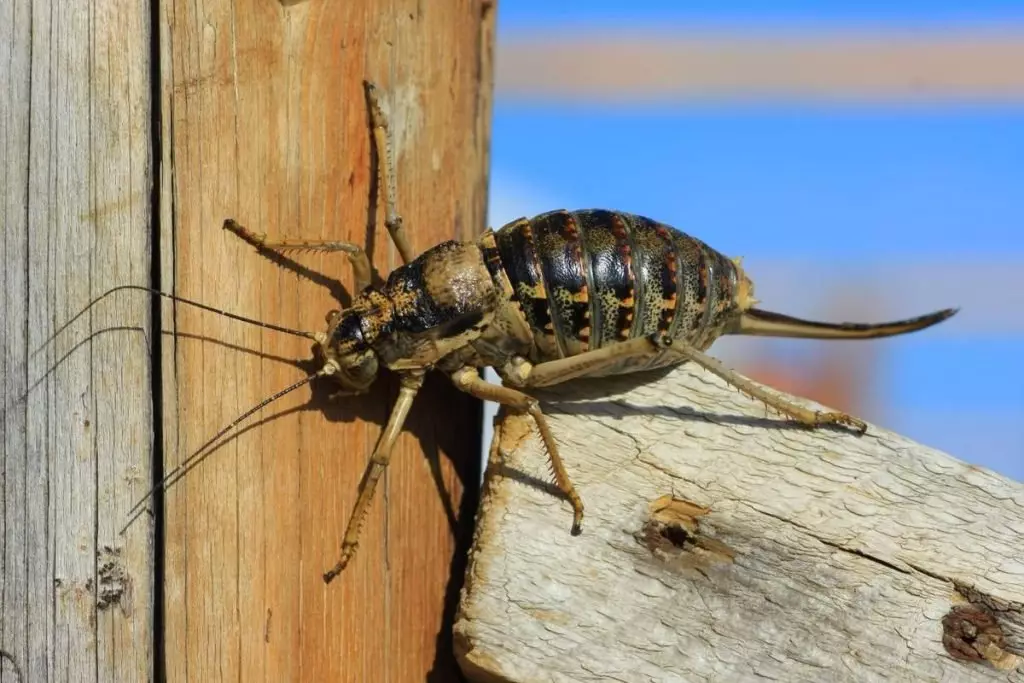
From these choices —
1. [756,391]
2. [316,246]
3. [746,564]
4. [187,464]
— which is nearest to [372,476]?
[187,464]

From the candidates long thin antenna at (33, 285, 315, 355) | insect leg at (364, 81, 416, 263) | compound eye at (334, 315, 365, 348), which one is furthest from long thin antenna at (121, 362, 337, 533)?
insect leg at (364, 81, 416, 263)

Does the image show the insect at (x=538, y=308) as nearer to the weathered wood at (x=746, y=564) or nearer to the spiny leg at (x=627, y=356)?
the spiny leg at (x=627, y=356)

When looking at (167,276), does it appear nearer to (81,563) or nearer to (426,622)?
(81,563)

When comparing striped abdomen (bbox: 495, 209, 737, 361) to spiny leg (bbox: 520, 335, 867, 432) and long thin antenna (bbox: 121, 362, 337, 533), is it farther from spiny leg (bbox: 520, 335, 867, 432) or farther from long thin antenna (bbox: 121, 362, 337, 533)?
long thin antenna (bbox: 121, 362, 337, 533)

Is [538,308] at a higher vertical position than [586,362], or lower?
higher

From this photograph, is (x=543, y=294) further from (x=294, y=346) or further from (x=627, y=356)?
(x=294, y=346)

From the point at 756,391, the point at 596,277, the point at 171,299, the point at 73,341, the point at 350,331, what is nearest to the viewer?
the point at 73,341
